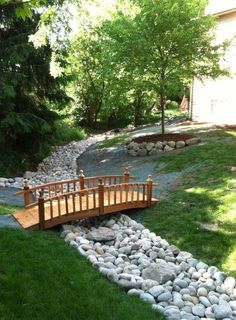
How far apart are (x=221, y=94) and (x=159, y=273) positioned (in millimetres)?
13736

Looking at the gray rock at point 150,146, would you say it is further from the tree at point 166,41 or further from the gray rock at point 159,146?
the tree at point 166,41

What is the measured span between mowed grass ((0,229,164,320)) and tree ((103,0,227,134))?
9.18 meters

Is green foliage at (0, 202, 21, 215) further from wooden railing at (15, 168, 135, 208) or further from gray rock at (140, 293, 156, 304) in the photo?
gray rock at (140, 293, 156, 304)

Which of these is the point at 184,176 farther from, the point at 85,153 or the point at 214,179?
the point at 85,153

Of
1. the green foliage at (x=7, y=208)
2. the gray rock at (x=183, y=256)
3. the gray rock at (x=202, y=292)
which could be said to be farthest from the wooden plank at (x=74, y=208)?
the gray rock at (x=202, y=292)

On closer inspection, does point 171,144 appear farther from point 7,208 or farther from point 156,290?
point 156,290

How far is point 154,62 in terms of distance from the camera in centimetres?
1360


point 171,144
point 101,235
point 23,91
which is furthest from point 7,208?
point 171,144

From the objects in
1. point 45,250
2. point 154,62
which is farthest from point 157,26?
point 45,250

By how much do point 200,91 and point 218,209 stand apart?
1269 cm

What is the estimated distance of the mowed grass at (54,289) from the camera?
4.21 meters

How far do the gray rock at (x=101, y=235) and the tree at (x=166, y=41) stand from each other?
769 centimetres

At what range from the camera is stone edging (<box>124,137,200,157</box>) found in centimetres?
1335

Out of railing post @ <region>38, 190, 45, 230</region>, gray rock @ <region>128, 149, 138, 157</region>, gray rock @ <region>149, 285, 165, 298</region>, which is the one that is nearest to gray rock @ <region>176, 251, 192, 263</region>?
gray rock @ <region>149, 285, 165, 298</region>
